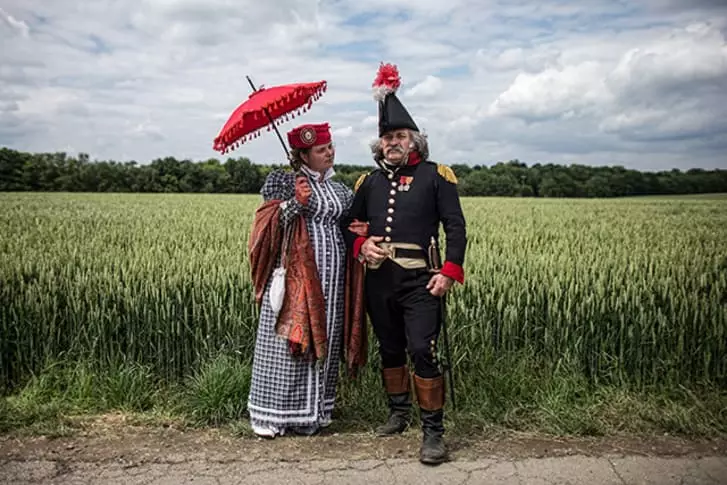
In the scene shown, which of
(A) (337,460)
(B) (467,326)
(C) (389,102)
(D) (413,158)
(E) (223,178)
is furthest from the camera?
(E) (223,178)

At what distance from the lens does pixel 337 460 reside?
12.7 ft

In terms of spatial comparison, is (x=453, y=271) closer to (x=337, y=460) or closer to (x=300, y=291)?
(x=300, y=291)

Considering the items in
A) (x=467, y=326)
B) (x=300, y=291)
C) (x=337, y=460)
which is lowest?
(x=337, y=460)

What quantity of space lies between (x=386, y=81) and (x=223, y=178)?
43.6m

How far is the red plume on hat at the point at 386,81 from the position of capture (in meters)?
4.12

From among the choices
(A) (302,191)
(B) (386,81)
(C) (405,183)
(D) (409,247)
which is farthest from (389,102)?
(D) (409,247)

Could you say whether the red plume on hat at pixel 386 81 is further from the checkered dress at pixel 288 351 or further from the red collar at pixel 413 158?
the checkered dress at pixel 288 351

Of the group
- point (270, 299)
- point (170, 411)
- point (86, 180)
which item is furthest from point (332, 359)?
point (86, 180)

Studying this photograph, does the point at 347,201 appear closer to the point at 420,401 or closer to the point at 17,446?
the point at 420,401

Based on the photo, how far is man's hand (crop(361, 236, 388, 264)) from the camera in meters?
4.09

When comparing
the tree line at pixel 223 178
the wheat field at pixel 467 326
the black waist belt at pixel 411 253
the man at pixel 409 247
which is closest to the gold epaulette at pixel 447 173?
the man at pixel 409 247

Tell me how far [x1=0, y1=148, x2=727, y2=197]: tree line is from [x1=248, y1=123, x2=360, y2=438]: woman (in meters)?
30.9

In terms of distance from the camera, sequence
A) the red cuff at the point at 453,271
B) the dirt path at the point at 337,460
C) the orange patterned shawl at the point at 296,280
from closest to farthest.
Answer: the dirt path at the point at 337,460
the red cuff at the point at 453,271
the orange patterned shawl at the point at 296,280

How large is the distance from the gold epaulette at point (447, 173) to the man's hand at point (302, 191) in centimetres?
80
